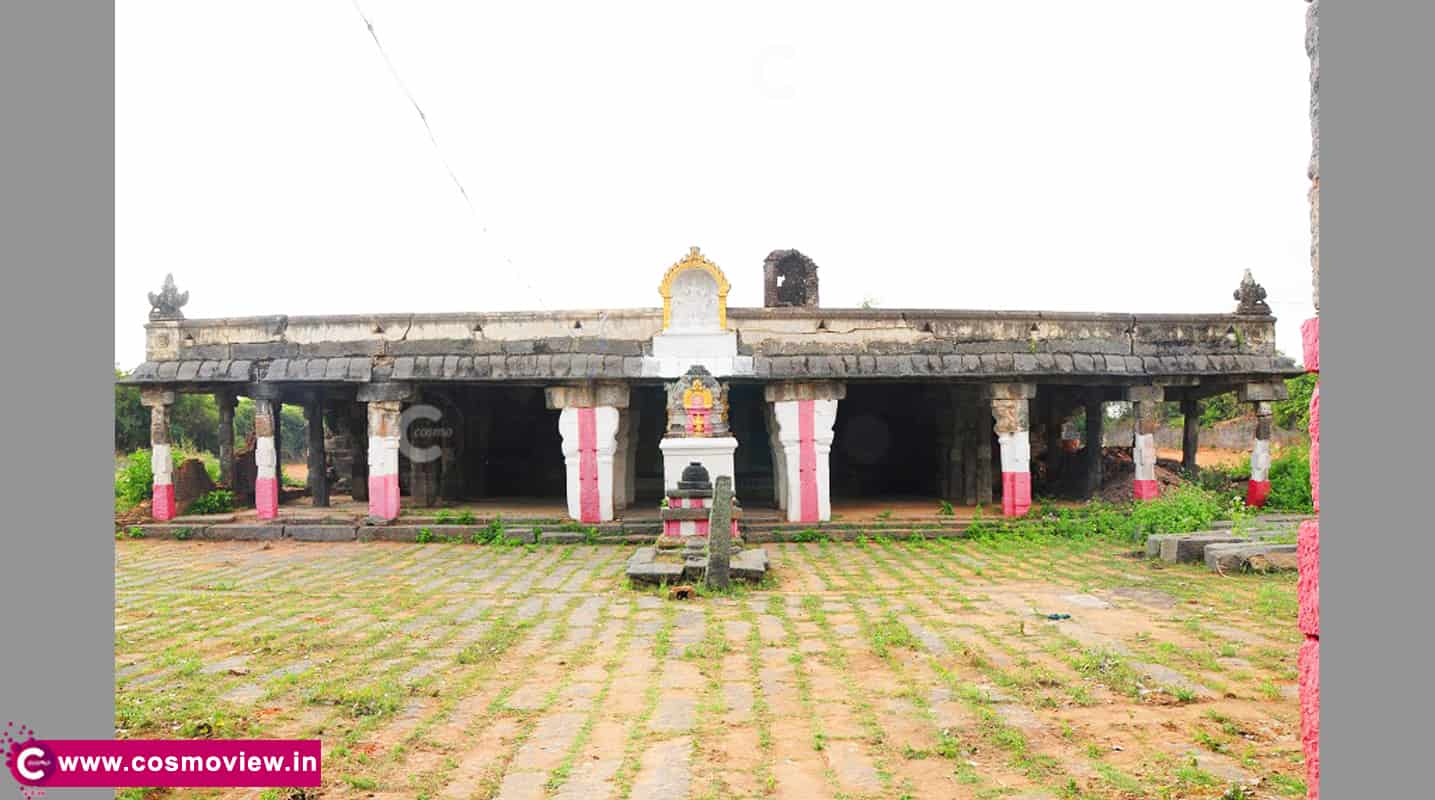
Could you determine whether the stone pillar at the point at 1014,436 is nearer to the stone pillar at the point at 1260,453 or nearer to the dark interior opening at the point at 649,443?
the stone pillar at the point at 1260,453

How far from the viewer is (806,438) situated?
14008mm

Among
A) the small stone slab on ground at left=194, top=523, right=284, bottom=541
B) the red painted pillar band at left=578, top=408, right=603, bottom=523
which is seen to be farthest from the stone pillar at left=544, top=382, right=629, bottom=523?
the small stone slab on ground at left=194, top=523, right=284, bottom=541

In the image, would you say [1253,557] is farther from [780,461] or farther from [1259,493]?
[780,461]

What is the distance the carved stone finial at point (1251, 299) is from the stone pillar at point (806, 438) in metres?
6.92

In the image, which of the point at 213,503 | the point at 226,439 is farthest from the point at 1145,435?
the point at 226,439

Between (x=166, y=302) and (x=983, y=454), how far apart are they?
547 inches

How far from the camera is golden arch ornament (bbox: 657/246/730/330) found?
14.0 m

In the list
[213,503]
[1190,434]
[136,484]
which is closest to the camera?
[136,484]

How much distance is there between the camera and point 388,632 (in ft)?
24.2

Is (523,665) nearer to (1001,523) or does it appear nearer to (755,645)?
(755,645)

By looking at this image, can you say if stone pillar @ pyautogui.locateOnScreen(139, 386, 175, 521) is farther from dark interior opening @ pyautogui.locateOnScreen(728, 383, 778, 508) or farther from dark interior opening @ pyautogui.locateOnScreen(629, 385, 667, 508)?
dark interior opening @ pyautogui.locateOnScreen(728, 383, 778, 508)

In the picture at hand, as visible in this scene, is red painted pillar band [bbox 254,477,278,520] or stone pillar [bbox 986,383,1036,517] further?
red painted pillar band [bbox 254,477,278,520]

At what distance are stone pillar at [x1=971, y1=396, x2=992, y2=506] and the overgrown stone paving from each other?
5.51m

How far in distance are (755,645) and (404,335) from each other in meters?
9.79
